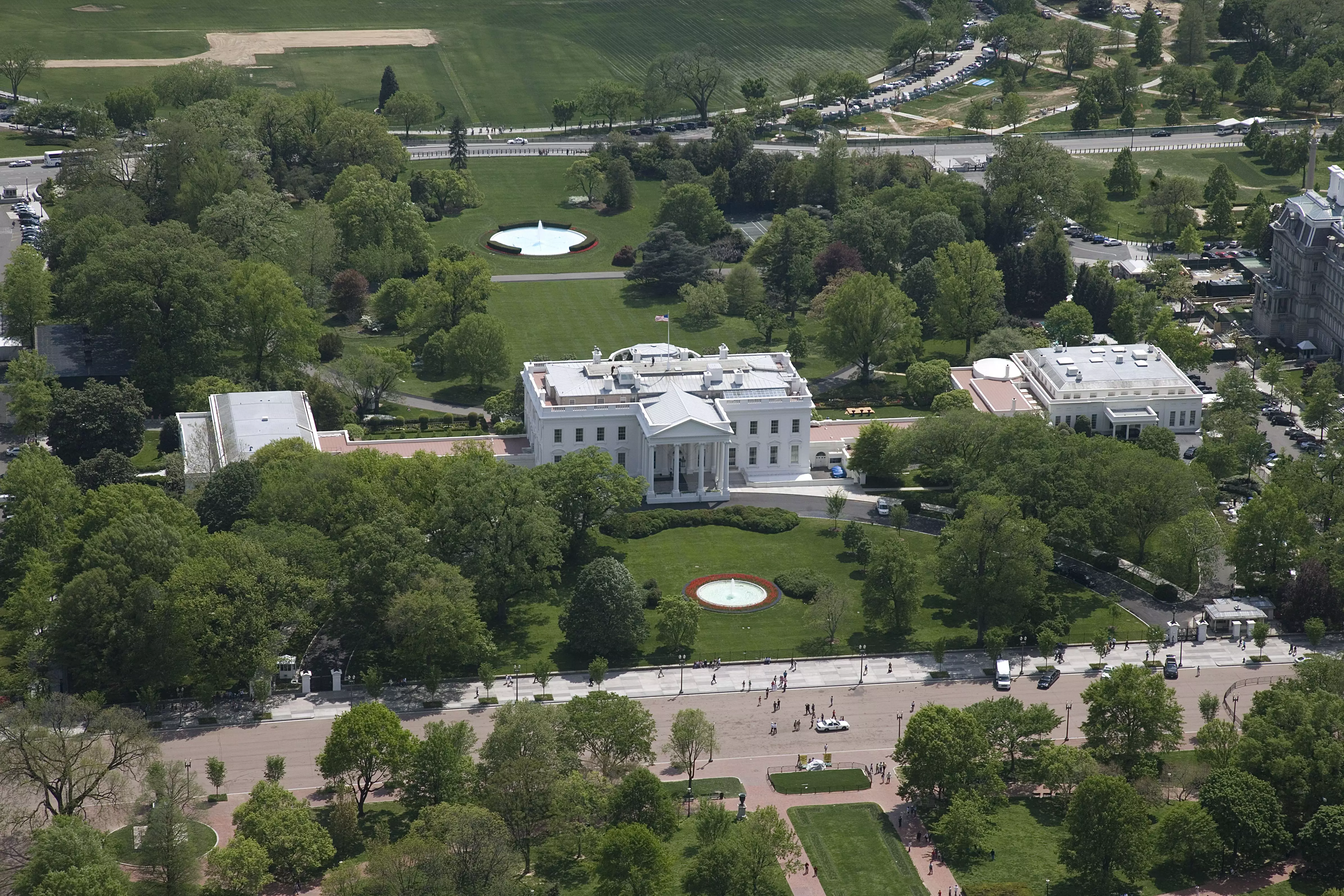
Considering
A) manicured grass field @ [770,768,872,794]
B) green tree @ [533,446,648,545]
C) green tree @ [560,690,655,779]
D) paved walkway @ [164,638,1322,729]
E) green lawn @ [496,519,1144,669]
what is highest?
green tree @ [533,446,648,545]

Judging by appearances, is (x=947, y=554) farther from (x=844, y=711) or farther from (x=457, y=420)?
(x=457, y=420)

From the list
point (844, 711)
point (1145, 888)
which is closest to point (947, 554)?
point (844, 711)

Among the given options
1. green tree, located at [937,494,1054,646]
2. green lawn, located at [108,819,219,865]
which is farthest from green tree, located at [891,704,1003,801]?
green lawn, located at [108,819,219,865]

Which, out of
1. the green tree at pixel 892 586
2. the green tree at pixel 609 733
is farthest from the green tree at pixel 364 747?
the green tree at pixel 892 586

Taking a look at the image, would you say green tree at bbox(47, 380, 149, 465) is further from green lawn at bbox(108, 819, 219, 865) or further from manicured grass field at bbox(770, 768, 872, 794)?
manicured grass field at bbox(770, 768, 872, 794)

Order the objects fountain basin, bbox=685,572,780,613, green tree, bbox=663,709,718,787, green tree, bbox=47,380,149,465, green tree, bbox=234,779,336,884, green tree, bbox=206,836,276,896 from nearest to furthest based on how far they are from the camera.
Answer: green tree, bbox=206,836,276,896 < green tree, bbox=234,779,336,884 < green tree, bbox=663,709,718,787 < fountain basin, bbox=685,572,780,613 < green tree, bbox=47,380,149,465

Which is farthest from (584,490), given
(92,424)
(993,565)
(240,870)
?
(240,870)

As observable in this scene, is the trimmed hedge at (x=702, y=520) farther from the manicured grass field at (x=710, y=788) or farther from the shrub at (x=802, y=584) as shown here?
the manicured grass field at (x=710, y=788)
